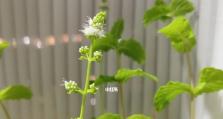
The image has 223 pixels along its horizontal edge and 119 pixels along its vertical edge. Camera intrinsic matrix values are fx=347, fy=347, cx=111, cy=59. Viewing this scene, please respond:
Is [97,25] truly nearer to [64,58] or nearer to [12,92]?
[12,92]

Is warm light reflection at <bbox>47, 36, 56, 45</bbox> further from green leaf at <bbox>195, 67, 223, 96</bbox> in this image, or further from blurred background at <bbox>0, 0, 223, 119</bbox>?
green leaf at <bbox>195, 67, 223, 96</bbox>

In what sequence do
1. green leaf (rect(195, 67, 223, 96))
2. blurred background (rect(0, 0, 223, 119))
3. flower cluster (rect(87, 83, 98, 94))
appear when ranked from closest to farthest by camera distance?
green leaf (rect(195, 67, 223, 96)) < flower cluster (rect(87, 83, 98, 94)) < blurred background (rect(0, 0, 223, 119))

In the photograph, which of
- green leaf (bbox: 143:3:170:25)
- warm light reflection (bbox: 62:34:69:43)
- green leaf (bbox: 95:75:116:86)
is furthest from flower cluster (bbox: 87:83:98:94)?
warm light reflection (bbox: 62:34:69:43)

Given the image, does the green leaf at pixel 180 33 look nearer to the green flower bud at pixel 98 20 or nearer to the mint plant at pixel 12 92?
the green flower bud at pixel 98 20

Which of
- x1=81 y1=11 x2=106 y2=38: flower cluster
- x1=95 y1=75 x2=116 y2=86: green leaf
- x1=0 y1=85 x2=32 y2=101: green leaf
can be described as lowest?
x1=0 y1=85 x2=32 y2=101: green leaf

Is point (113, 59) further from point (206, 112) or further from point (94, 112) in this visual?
point (206, 112)
